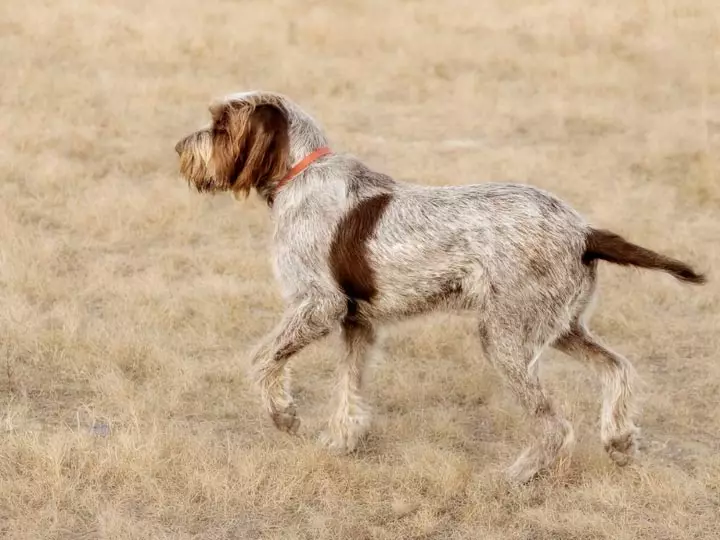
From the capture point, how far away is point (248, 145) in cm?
500

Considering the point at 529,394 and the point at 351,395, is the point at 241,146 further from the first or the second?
the point at 529,394

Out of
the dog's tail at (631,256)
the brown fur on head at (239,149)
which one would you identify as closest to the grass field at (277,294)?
the dog's tail at (631,256)

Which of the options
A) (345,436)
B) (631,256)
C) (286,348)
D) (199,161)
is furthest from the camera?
(345,436)

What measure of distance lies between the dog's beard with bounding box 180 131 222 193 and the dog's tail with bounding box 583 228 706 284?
6.22ft

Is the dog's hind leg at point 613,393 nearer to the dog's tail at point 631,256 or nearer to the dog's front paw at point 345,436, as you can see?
the dog's tail at point 631,256

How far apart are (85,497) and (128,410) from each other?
0.91m

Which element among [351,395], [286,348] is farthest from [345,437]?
[286,348]

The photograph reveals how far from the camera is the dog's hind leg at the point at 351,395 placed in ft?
17.1

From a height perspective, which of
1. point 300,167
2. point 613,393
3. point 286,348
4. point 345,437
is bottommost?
point 345,437

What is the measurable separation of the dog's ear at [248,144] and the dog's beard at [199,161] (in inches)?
1.3

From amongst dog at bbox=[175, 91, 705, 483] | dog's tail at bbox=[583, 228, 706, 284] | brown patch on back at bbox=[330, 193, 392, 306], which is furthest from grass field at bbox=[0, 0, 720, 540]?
dog's tail at bbox=[583, 228, 706, 284]

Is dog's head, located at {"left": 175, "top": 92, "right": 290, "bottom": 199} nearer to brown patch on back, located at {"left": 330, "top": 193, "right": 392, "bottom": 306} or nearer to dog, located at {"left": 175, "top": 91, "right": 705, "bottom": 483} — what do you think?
dog, located at {"left": 175, "top": 91, "right": 705, "bottom": 483}

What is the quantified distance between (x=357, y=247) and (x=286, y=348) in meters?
0.62

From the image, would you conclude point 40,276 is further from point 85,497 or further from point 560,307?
point 560,307
